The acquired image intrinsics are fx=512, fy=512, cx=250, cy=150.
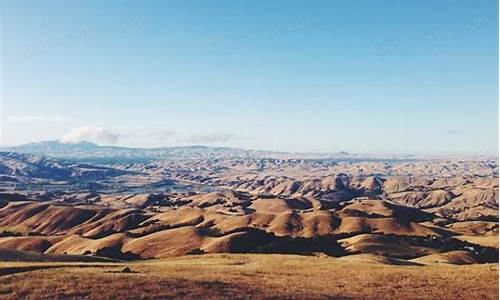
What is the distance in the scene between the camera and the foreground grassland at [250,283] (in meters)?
35.6

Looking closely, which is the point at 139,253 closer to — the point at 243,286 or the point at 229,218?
the point at 229,218

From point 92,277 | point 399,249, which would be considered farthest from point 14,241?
point 92,277

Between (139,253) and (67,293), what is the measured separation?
83.6 meters

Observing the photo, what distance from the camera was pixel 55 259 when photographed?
5891 centimetres

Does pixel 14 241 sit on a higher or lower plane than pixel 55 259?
lower

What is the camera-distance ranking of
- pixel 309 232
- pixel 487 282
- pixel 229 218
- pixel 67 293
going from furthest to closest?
pixel 229 218 → pixel 309 232 → pixel 487 282 → pixel 67 293

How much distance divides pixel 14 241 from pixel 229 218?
240 ft

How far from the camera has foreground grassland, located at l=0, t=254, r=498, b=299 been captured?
117 feet

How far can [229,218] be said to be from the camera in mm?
182375

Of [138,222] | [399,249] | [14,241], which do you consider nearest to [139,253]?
[14,241]

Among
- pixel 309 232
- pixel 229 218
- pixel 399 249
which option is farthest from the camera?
pixel 229 218

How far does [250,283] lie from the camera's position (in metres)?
40.8

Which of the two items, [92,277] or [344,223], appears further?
[344,223]

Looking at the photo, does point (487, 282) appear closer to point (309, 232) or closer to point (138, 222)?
point (309, 232)
